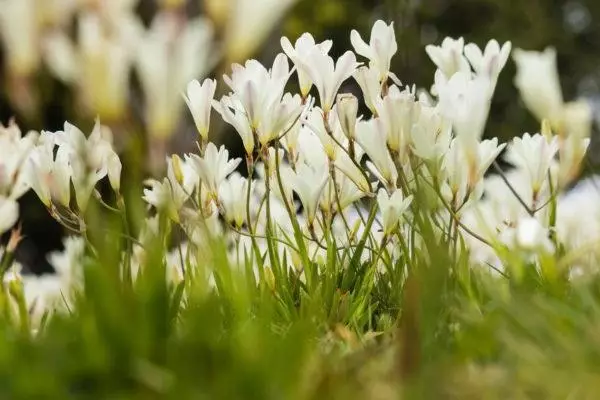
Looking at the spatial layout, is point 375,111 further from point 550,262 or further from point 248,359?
point 248,359

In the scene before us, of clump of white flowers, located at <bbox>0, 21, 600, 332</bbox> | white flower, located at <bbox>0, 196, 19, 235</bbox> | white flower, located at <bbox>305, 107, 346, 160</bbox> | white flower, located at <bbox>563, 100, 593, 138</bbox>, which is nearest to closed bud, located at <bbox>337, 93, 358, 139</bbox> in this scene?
clump of white flowers, located at <bbox>0, 21, 600, 332</bbox>

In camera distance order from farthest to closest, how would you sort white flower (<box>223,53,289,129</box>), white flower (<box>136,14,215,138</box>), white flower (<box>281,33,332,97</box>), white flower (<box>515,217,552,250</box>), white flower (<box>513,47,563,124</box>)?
1. white flower (<box>281,33,332,97</box>)
2. white flower (<box>223,53,289,129</box>)
3. white flower (<box>513,47,563,124</box>)
4. white flower (<box>515,217,552,250</box>)
5. white flower (<box>136,14,215,138</box>)

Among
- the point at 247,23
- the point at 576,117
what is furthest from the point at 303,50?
the point at 247,23

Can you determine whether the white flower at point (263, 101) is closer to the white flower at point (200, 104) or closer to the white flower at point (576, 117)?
the white flower at point (200, 104)

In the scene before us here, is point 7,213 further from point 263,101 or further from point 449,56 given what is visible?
point 449,56

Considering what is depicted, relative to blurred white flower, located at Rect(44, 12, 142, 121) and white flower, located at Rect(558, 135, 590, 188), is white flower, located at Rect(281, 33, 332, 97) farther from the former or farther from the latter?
blurred white flower, located at Rect(44, 12, 142, 121)

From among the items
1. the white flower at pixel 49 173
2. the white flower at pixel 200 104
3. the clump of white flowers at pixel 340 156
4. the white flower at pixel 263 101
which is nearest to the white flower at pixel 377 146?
the clump of white flowers at pixel 340 156
